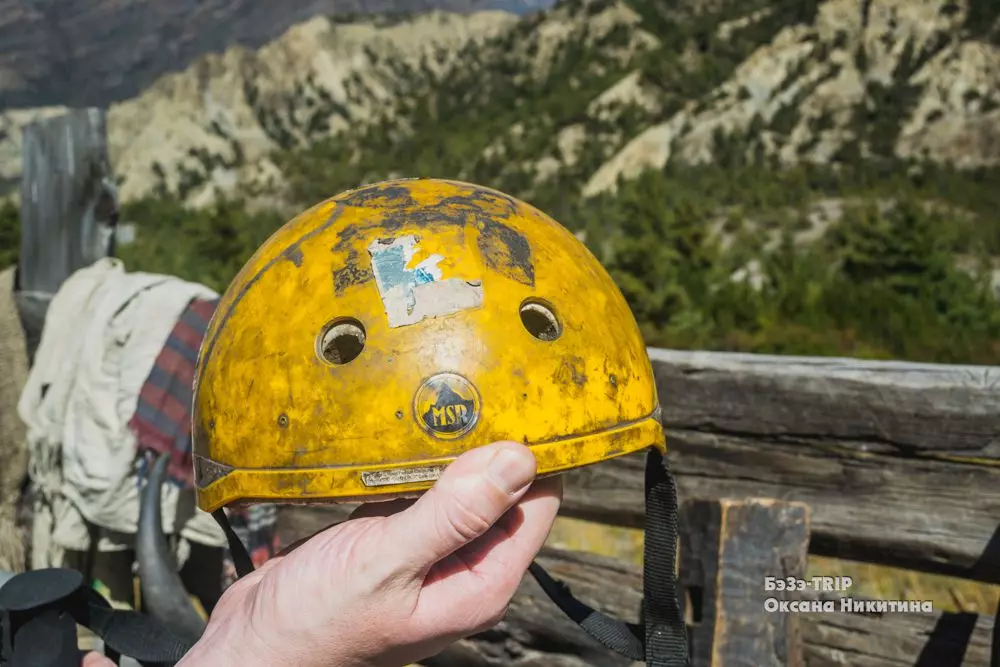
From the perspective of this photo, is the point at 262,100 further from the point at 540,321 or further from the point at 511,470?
the point at 511,470

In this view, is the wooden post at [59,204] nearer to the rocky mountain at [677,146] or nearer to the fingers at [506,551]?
the fingers at [506,551]

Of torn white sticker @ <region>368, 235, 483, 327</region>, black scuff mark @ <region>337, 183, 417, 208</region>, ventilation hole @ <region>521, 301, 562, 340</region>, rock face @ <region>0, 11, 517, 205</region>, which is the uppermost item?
black scuff mark @ <region>337, 183, 417, 208</region>

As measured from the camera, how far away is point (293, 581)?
1.20 metres

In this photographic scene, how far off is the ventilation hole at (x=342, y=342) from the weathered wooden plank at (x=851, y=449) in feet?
5.42

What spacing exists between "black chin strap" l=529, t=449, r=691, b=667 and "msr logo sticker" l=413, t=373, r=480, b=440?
479 mm

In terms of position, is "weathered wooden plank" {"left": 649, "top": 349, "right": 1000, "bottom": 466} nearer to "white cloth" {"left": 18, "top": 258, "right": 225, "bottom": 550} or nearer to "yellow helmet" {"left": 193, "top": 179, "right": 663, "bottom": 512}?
"yellow helmet" {"left": 193, "top": 179, "right": 663, "bottom": 512}

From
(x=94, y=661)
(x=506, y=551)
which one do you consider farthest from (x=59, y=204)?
(x=506, y=551)

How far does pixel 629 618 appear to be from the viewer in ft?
9.34

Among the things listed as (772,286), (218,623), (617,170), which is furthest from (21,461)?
(617,170)

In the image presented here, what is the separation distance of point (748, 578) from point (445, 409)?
1.32 m

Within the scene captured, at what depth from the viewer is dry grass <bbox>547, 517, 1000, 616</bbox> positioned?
3.02 metres

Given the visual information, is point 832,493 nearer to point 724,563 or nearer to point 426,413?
point 724,563

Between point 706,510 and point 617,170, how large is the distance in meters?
30.4

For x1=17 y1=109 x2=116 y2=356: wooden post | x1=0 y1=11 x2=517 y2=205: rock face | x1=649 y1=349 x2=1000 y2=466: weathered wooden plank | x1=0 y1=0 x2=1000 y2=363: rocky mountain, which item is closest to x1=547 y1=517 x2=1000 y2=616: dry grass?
x1=649 y1=349 x2=1000 y2=466: weathered wooden plank
